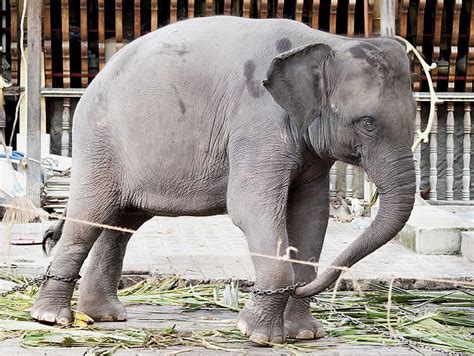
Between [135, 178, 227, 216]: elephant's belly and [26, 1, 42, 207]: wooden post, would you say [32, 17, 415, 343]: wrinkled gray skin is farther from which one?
[26, 1, 42, 207]: wooden post

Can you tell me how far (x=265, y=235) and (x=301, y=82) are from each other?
714 mm

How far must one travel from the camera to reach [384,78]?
4.72 metres

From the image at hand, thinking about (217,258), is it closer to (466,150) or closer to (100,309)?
(100,309)

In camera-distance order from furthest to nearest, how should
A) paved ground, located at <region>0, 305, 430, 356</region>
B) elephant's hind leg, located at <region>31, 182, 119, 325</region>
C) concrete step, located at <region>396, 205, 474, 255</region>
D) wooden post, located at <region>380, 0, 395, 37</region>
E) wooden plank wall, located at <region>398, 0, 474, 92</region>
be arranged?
wooden plank wall, located at <region>398, 0, 474, 92</region> → wooden post, located at <region>380, 0, 395, 37</region> → concrete step, located at <region>396, 205, 474, 255</region> → elephant's hind leg, located at <region>31, 182, 119, 325</region> → paved ground, located at <region>0, 305, 430, 356</region>

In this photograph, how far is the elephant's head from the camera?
4.71 metres

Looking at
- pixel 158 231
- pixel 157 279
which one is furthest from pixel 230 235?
pixel 157 279

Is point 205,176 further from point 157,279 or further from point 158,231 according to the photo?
point 158,231

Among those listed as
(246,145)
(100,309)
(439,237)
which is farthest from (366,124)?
(439,237)

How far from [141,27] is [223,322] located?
609cm

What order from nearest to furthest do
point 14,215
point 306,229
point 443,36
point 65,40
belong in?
point 306,229
point 14,215
point 65,40
point 443,36

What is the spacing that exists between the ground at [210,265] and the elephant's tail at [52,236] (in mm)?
568

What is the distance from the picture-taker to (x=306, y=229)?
207 inches

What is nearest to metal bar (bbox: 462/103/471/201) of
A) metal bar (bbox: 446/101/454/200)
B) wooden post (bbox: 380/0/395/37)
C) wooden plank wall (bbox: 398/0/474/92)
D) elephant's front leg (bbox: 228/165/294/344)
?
metal bar (bbox: 446/101/454/200)

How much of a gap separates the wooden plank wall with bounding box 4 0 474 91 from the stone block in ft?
8.88
